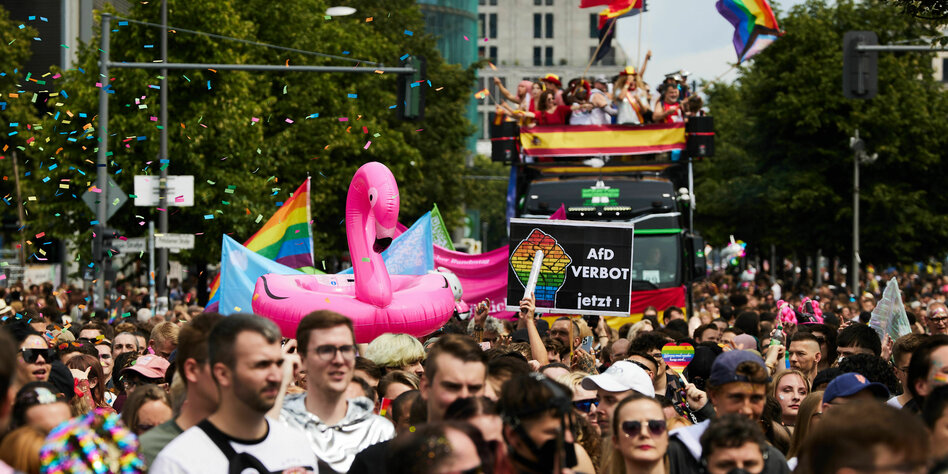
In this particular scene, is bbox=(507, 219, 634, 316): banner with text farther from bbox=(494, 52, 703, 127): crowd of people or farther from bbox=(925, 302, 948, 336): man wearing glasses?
bbox=(494, 52, 703, 127): crowd of people

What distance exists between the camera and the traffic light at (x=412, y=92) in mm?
18109

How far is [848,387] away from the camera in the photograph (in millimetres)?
6523

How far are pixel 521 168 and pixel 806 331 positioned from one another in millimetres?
10618

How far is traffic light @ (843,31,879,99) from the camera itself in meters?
17.5

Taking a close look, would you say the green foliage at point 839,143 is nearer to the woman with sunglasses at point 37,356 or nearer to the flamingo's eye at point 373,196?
the flamingo's eye at point 373,196

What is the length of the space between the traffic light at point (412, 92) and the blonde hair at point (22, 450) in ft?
45.9

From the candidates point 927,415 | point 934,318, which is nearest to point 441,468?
point 927,415

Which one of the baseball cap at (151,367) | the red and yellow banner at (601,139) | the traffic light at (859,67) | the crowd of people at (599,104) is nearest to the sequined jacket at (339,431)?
the baseball cap at (151,367)

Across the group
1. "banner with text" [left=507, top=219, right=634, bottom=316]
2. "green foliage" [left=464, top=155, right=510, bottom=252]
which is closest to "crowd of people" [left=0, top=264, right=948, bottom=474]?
"banner with text" [left=507, top=219, right=634, bottom=316]

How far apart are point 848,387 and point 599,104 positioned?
14058 millimetres

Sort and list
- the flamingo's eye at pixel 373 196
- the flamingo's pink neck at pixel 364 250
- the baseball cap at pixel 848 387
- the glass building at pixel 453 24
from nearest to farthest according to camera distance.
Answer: the baseball cap at pixel 848 387 → the flamingo's pink neck at pixel 364 250 → the flamingo's eye at pixel 373 196 → the glass building at pixel 453 24

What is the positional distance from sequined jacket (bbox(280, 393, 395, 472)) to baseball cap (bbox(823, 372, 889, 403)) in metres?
2.17

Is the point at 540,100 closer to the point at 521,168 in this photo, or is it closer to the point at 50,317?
the point at 521,168

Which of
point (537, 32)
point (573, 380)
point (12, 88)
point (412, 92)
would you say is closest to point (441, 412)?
point (573, 380)
